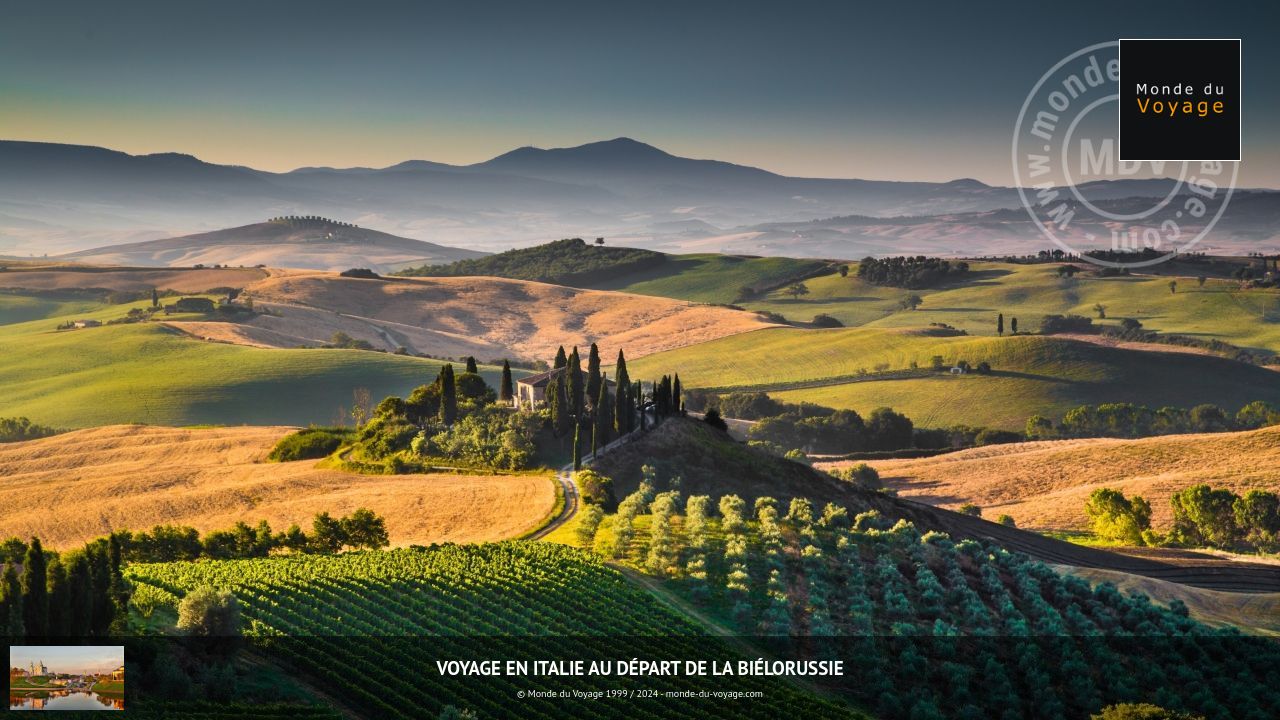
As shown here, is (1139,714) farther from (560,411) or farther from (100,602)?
(560,411)

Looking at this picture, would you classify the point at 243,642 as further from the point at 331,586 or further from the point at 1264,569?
the point at 1264,569

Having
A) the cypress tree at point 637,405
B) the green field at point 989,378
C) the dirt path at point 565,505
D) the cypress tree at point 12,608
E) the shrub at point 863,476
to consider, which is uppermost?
the cypress tree at point 12,608

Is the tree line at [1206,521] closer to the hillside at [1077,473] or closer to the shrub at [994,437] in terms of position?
the hillside at [1077,473]

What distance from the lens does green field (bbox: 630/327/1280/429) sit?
15675 centimetres

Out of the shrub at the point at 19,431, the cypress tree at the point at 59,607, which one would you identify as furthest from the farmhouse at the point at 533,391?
the cypress tree at the point at 59,607

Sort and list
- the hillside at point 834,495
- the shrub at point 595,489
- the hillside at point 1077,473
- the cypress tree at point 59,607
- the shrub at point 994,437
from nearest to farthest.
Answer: the cypress tree at point 59,607 < the shrub at point 595,489 < the hillside at point 834,495 < the hillside at point 1077,473 < the shrub at point 994,437

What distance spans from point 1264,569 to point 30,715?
75534 mm

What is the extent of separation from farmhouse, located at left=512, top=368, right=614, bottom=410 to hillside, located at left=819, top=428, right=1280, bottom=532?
3885 cm

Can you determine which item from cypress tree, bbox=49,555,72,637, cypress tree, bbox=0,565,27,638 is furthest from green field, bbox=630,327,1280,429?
cypress tree, bbox=0,565,27,638

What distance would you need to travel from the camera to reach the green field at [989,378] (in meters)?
157

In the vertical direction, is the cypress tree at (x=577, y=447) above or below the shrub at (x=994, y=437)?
above

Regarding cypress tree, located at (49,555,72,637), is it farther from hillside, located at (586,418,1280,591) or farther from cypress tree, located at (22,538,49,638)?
hillside, located at (586,418,1280,591)

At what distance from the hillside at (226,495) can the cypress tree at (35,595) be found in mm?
31075

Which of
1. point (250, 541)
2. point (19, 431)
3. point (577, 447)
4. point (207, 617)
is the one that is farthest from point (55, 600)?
point (19, 431)
